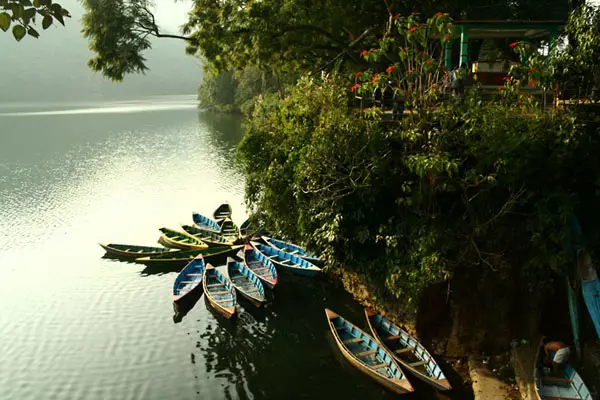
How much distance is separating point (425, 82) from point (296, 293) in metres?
8.16

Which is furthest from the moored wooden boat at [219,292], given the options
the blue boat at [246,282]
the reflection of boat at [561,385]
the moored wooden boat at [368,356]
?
the reflection of boat at [561,385]

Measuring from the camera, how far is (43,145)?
51312 mm

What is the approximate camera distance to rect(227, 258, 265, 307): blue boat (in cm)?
1577

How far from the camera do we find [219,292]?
53.5 ft

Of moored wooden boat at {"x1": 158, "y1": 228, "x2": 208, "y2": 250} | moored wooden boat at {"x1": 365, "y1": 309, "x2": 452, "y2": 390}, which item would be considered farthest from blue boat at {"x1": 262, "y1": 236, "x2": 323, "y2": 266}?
moored wooden boat at {"x1": 365, "y1": 309, "x2": 452, "y2": 390}

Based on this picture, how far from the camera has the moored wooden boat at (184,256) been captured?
19578 mm

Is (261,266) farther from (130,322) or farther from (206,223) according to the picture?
(206,223)

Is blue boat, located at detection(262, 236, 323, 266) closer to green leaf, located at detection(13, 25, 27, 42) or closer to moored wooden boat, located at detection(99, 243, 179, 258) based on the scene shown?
moored wooden boat, located at detection(99, 243, 179, 258)

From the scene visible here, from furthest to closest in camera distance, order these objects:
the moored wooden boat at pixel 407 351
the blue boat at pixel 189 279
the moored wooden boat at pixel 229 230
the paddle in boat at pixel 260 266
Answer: the moored wooden boat at pixel 229 230 < the paddle in boat at pixel 260 266 < the blue boat at pixel 189 279 < the moored wooden boat at pixel 407 351

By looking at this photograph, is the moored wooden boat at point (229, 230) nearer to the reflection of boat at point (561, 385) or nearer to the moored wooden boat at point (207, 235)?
the moored wooden boat at point (207, 235)

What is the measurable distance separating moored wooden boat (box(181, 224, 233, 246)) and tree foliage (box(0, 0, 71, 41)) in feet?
55.4

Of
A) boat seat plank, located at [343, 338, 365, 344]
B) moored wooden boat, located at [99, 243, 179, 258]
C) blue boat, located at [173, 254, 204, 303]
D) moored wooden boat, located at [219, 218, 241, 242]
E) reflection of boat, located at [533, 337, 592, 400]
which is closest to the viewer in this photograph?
reflection of boat, located at [533, 337, 592, 400]

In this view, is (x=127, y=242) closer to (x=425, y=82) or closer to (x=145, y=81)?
(x=425, y=82)

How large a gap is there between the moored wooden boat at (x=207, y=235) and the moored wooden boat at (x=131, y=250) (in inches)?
59.1
